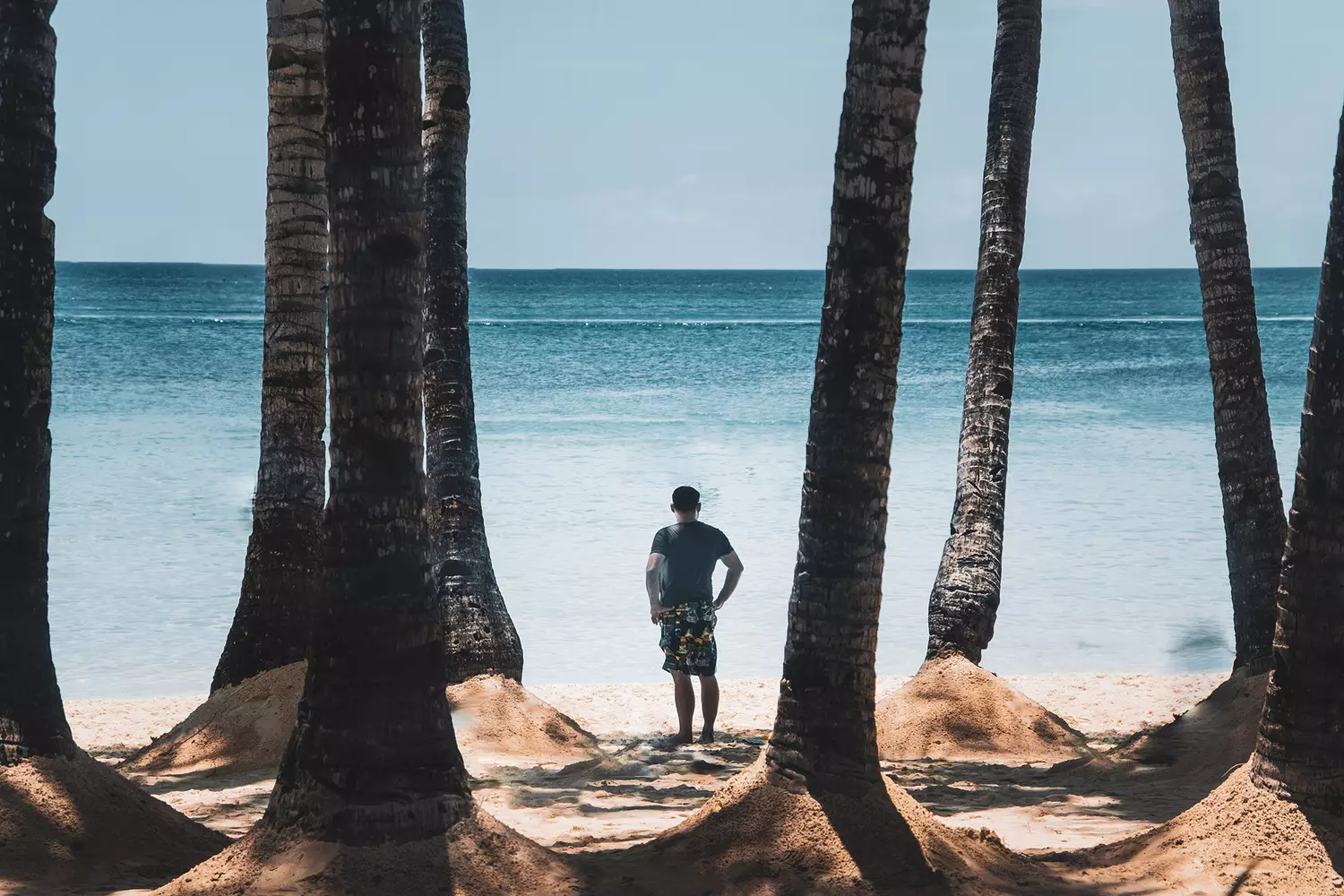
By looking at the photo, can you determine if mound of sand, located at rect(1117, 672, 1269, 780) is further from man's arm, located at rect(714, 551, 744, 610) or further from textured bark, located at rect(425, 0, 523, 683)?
textured bark, located at rect(425, 0, 523, 683)

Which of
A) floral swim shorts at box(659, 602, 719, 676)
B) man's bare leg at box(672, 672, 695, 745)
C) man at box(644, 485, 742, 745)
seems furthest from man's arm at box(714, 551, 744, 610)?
man's bare leg at box(672, 672, 695, 745)

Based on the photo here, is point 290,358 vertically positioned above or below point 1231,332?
below

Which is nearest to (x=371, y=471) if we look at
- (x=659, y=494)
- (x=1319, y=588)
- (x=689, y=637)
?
(x=1319, y=588)

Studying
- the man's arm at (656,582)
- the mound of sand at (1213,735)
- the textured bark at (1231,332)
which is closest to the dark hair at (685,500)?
the man's arm at (656,582)

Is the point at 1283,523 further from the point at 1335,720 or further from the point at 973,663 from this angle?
the point at 1335,720

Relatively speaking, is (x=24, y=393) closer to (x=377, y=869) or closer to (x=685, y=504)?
(x=377, y=869)

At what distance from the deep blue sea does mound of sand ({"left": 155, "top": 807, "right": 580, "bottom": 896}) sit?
8.27m

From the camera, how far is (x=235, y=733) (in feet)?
29.7

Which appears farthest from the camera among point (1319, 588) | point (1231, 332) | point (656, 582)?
point (656, 582)

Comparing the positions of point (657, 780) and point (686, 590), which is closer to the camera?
point (657, 780)

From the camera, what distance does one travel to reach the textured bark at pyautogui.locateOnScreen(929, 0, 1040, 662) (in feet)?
34.4

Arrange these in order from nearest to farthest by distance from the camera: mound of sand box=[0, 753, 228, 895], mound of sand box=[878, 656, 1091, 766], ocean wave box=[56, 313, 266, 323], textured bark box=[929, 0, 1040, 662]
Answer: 1. mound of sand box=[0, 753, 228, 895]
2. mound of sand box=[878, 656, 1091, 766]
3. textured bark box=[929, 0, 1040, 662]
4. ocean wave box=[56, 313, 266, 323]

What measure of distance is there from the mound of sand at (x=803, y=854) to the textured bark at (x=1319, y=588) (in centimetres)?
117

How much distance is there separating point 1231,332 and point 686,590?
3.93 meters
